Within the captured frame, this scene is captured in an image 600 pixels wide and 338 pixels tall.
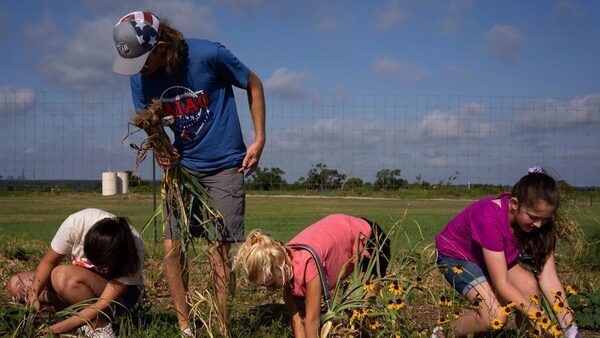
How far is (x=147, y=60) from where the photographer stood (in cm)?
372

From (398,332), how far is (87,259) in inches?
77.6

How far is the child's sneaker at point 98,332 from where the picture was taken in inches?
141

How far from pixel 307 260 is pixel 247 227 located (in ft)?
23.1

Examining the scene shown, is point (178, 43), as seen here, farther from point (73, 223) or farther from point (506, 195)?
point (506, 195)

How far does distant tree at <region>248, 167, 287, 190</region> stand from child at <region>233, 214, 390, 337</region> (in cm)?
1287

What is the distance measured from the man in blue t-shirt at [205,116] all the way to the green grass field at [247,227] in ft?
0.81

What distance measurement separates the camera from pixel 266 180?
57.6 feet

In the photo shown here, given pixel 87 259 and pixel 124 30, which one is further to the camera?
pixel 87 259

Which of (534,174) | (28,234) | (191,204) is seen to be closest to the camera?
(534,174)

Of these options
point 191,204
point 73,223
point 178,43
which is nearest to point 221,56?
point 178,43

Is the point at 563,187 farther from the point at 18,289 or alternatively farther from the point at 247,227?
the point at 247,227

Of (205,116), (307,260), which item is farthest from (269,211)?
(307,260)

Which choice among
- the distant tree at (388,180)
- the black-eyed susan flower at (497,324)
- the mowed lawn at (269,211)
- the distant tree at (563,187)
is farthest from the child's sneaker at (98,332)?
the distant tree at (388,180)

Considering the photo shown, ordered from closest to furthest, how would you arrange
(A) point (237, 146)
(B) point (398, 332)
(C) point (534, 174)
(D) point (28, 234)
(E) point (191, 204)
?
(B) point (398, 332)
(C) point (534, 174)
(E) point (191, 204)
(A) point (237, 146)
(D) point (28, 234)
